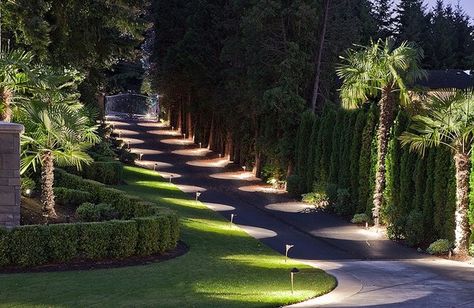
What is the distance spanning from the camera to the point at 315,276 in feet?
54.4

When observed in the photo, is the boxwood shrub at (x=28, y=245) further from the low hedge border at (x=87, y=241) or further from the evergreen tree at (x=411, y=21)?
the evergreen tree at (x=411, y=21)

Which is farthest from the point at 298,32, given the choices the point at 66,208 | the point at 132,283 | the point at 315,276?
the point at 132,283

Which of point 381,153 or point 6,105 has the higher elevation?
point 6,105

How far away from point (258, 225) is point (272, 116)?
51.6 ft

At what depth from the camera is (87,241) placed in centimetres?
1606

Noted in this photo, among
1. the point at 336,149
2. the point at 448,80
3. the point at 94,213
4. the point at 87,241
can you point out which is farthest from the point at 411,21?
the point at 87,241

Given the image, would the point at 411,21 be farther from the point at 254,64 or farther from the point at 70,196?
the point at 70,196

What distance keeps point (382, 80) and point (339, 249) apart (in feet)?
22.3

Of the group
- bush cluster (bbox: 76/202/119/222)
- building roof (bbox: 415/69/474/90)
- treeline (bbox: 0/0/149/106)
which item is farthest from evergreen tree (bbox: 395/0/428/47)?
bush cluster (bbox: 76/202/119/222)

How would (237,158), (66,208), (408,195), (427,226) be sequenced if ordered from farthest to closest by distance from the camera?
(237,158) → (408,195) → (427,226) → (66,208)

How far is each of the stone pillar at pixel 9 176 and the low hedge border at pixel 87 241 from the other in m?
0.98

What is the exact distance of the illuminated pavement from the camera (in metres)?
14.8

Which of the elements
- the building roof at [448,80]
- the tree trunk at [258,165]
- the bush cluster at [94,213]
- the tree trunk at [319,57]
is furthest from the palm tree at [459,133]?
the building roof at [448,80]

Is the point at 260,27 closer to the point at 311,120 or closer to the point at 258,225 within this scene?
the point at 311,120
